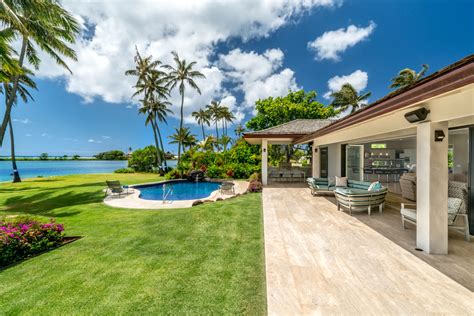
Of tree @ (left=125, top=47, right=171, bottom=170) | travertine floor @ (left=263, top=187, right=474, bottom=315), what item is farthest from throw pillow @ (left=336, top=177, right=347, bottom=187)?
tree @ (left=125, top=47, right=171, bottom=170)

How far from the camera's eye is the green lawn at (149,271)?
2865 mm

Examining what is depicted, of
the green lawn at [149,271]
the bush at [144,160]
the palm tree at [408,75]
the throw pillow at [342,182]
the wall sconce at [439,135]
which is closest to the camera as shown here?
the green lawn at [149,271]

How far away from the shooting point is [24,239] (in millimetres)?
4789

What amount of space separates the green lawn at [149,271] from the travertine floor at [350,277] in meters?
0.40

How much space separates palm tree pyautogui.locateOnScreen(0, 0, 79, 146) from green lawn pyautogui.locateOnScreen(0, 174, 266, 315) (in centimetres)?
955

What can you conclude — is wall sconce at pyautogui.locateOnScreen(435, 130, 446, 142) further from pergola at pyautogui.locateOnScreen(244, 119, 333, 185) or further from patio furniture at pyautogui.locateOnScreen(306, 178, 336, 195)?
pergola at pyautogui.locateOnScreen(244, 119, 333, 185)

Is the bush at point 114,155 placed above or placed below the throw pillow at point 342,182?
above

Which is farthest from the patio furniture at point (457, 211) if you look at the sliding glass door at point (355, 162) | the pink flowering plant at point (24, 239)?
the pink flowering plant at point (24, 239)

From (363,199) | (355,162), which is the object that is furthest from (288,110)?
(363,199)

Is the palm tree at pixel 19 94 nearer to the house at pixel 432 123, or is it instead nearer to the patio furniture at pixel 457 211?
the house at pixel 432 123

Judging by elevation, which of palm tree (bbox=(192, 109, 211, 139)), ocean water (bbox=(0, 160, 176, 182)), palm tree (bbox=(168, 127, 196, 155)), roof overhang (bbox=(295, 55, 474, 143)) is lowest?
ocean water (bbox=(0, 160, 176, 182))

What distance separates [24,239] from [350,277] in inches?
282

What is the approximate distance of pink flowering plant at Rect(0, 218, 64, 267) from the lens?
14.6 ft

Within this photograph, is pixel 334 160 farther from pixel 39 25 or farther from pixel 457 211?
pixel 39 25
